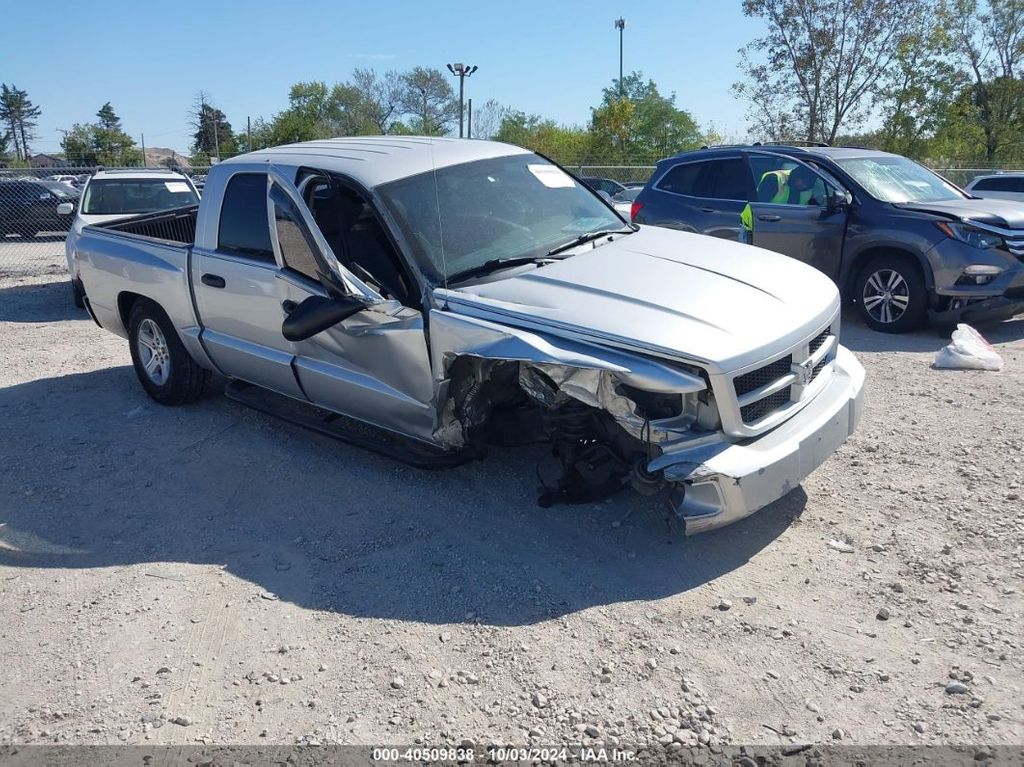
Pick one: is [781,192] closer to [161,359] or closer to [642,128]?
[161,359]

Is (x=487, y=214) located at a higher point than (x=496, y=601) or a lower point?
higher

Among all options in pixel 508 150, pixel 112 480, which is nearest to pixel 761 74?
pixel 508 150

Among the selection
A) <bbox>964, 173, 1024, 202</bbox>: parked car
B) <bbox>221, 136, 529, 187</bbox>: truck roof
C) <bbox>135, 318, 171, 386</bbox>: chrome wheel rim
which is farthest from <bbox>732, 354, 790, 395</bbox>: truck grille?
<bbox>964, 173, 1024, 202</bbox>: parked car

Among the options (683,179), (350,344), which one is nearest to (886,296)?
(683,179)

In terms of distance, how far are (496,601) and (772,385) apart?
1.61 meters

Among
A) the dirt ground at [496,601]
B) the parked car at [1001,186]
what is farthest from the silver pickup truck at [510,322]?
the parked car at [1001,186]

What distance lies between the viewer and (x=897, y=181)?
8.83 meters

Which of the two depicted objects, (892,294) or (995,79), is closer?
(892,294)

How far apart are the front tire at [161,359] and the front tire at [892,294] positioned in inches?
248

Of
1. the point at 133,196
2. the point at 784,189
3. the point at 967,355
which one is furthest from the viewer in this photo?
the point at 133,196

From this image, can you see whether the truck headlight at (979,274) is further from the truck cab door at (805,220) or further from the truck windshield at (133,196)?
the truck windshield at (133,196)

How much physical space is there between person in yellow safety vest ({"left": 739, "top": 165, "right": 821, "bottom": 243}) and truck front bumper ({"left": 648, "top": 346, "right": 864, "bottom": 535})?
5194 millimetres

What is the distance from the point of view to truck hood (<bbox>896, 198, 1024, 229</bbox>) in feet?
25.7

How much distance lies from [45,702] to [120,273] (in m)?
4.09
